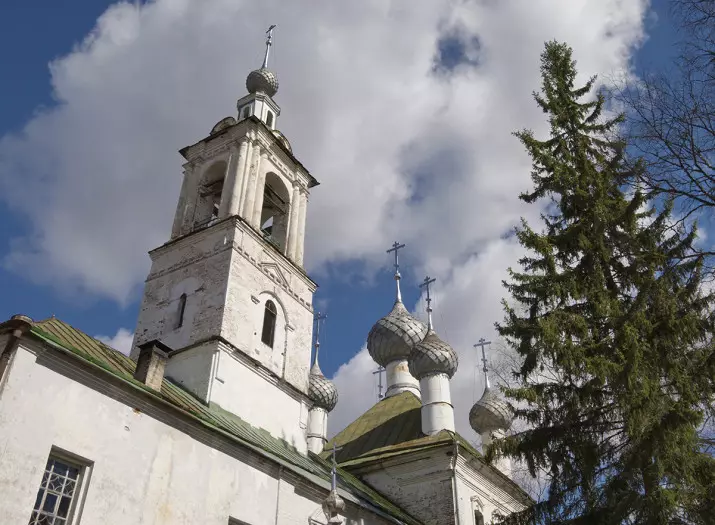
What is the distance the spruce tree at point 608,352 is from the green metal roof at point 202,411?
4.26m

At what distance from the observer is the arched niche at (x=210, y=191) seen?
1798 centimetres

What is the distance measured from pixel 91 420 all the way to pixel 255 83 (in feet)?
45.8

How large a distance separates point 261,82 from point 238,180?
5.05 metres

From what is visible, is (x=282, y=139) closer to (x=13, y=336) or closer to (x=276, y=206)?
(x=276, y=206)

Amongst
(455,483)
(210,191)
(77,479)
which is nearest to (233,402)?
(77,479)

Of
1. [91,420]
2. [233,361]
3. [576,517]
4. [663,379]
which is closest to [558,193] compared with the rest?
[663,379]

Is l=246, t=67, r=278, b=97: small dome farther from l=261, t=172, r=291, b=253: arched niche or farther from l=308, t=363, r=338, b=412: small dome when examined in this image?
l=308, t=363, r=338, b=412: small dome

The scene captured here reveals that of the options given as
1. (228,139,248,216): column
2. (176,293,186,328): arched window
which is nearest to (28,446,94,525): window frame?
(176,293,186,328): arched window

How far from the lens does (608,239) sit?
1137 centimetres

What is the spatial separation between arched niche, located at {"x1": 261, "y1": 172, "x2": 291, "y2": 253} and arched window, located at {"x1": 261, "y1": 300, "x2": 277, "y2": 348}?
250 cm

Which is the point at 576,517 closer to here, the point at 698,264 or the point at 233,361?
the point at 698,264

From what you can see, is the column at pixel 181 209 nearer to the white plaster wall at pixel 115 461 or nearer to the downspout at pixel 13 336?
A: the white plaster wall at pixel 115 461

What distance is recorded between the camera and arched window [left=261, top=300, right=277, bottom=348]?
16.0 m

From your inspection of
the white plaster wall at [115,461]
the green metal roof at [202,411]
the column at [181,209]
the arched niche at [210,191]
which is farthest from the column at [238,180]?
the white plaster wall at [115,461]
